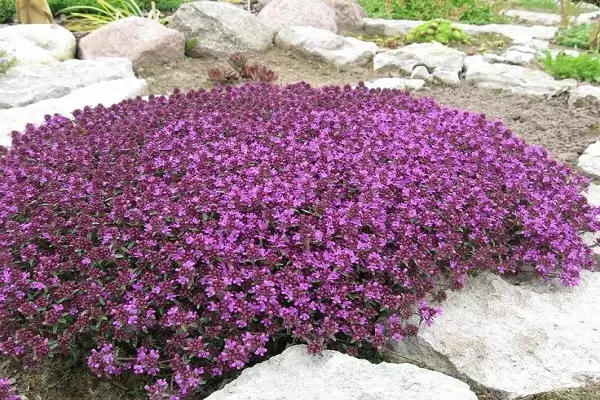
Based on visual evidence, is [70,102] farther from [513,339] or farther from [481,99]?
[513,339]

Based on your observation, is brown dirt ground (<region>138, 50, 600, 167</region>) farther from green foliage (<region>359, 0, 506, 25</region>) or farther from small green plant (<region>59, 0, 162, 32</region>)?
green foliage (<region>359, 0, 506, 25</region>)

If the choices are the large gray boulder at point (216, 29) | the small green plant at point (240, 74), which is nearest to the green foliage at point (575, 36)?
the large gray boulder at point (216, 29)

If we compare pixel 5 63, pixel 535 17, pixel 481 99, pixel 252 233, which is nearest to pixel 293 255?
pixel 252 233

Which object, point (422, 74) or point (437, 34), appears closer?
point (422, 74)

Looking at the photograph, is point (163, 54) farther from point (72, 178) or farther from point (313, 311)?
point (313, 311)

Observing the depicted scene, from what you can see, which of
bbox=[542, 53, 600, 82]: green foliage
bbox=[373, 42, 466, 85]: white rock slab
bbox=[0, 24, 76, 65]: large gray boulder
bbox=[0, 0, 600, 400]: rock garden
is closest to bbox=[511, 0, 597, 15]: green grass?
bbox=[373, 42, 466, 85]: white rock slab

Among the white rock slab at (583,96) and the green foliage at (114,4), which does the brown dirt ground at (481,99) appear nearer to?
the white rock slab at (583,96)

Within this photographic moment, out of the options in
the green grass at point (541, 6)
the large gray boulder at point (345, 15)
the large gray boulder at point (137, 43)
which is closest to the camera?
the large gray boulder at point (137, 43)
